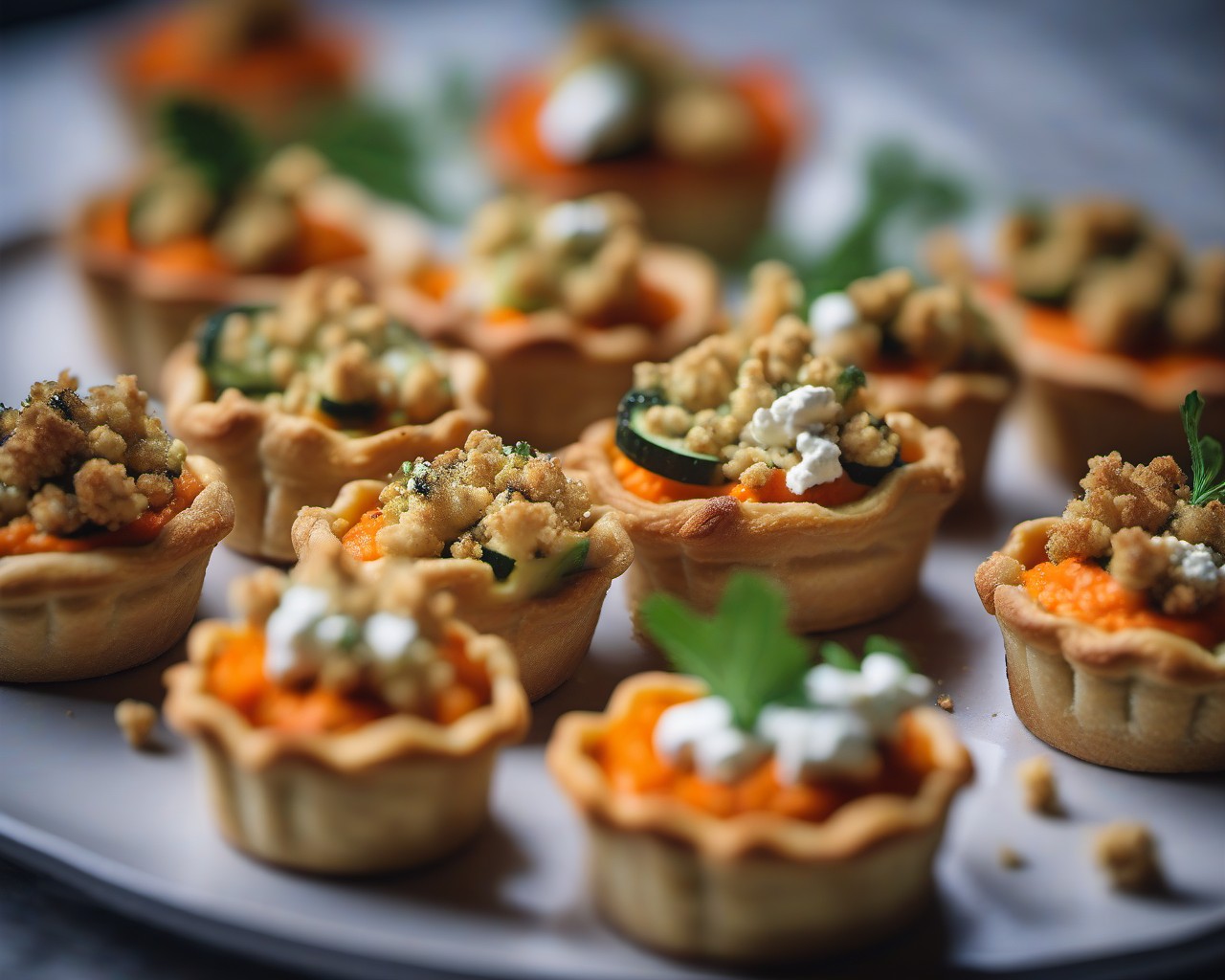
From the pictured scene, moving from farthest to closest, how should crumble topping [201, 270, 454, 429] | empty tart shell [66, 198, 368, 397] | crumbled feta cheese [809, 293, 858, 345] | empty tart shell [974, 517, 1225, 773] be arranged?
empty tart shell [66, 198, 368, 397], crumbled feta cheese [809, 293, 858, 345], crumble topping [201, 270, 454, 429], empty tart shell [974, 517, 1225, 773]

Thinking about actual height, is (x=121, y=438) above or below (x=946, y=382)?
above

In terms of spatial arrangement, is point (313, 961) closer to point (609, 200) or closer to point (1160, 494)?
point (1160, 494)

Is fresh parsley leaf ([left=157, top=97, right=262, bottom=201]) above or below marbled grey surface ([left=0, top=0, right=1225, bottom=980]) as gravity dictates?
above

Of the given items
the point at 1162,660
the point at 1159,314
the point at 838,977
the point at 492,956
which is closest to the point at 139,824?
the point at 492,956

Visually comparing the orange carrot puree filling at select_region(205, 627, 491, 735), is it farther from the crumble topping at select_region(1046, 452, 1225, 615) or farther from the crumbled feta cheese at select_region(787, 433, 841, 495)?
the crumble topping at select_region(1046, 452, 1225, 615)

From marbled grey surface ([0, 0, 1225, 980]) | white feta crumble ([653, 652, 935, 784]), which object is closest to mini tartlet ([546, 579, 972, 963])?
white feta crumble ([653, 652, 935, 784])

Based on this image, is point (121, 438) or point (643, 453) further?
point (643, 453)
